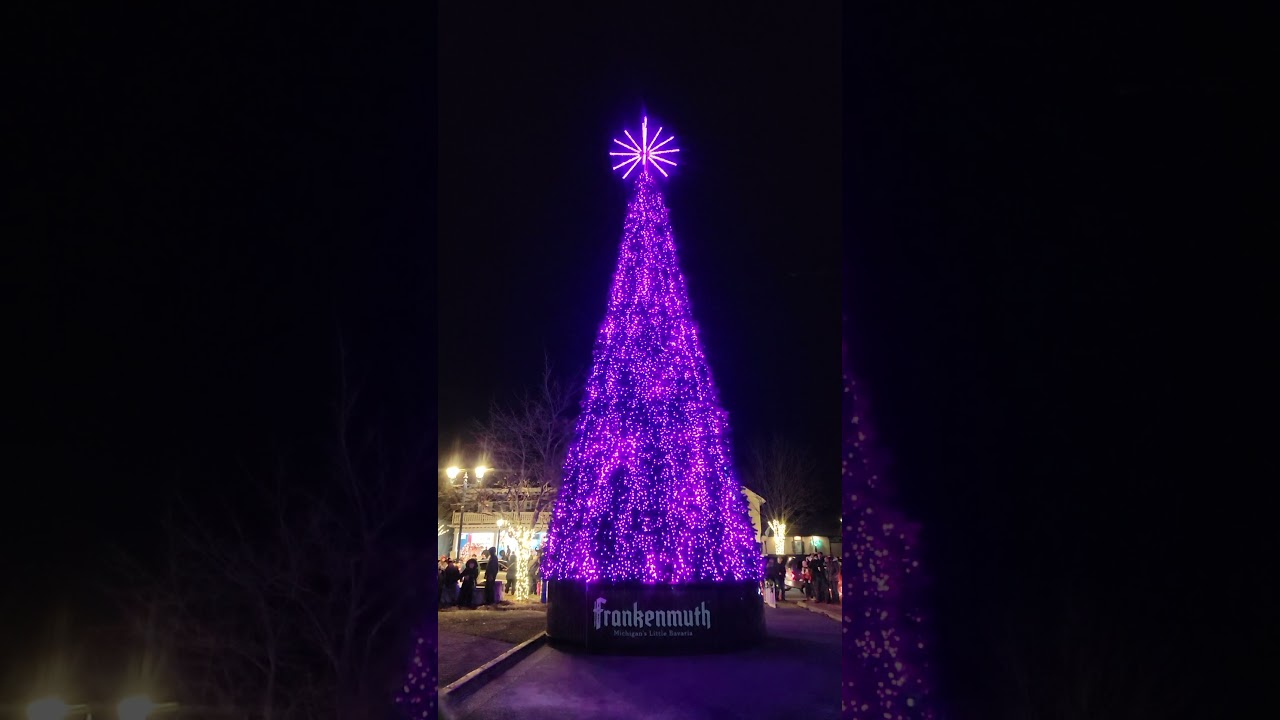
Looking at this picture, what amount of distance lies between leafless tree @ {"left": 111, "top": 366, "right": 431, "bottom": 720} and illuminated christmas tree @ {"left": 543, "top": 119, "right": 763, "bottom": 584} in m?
8.60

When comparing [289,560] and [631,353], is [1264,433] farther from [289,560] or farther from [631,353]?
[631,353]

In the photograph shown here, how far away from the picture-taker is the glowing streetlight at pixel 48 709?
6.95 m

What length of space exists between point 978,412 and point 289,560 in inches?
197

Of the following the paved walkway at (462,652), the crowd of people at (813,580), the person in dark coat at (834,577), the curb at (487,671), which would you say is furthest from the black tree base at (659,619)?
the crowd of people at (813,580)

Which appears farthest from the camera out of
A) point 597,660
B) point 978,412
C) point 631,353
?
point 631,353

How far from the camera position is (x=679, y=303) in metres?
16.0

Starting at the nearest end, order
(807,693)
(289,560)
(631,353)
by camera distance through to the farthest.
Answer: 1. (289,560)
2. (807,693)
3. (631,353)

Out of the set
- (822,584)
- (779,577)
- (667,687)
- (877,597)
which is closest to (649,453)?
(667,687)

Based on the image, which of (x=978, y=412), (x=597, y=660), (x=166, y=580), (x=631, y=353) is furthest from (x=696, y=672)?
(x=166, y=580)

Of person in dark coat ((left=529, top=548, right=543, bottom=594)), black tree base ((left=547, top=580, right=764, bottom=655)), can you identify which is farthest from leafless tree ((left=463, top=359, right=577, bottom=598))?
black tree base ((left=547, top=580, right=764, bottom=655))

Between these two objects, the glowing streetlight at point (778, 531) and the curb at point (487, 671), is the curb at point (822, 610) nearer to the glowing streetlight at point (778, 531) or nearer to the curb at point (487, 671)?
the curb at point (487, 671)

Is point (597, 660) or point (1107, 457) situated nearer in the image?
point (1107, 457)

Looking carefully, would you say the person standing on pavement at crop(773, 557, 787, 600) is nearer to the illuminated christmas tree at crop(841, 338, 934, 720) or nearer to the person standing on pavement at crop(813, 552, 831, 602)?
the person standing on pavement at crop(813, 552, 831, 602)

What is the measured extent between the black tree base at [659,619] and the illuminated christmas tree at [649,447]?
7.6 inches
